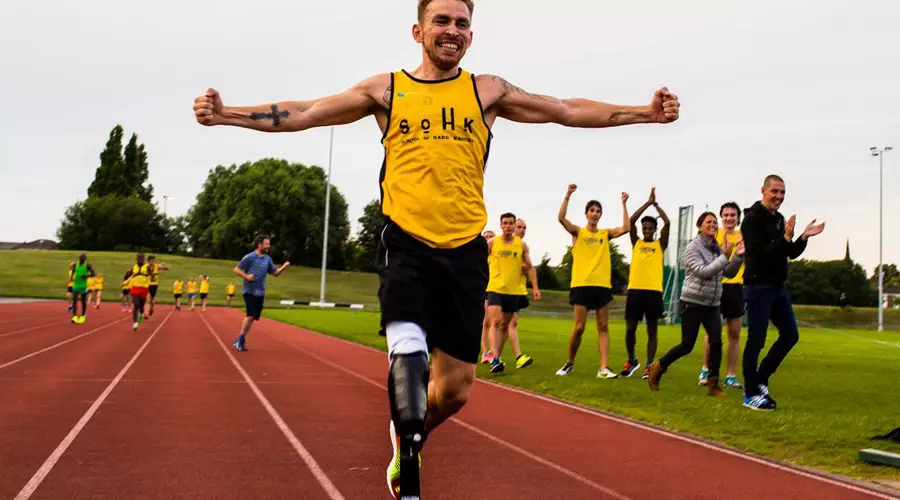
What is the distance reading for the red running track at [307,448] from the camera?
4840 mm

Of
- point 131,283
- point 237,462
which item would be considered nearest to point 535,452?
point 237,462

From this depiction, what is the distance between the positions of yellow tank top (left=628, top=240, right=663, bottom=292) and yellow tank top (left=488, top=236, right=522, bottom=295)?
5.14 feet

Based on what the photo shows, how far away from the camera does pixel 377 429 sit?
697cm

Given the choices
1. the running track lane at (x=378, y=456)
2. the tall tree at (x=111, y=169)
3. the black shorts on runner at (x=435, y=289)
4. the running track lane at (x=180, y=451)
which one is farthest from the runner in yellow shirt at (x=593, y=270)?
the tall tree at (x=111, y=169)

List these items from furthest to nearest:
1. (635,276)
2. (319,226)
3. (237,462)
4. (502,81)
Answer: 1. (319,226)
2. (635,276)
3. (237,462)
4. (502,81)

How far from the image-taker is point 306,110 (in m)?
4.03

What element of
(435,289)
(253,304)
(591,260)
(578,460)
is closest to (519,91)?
(435,289)

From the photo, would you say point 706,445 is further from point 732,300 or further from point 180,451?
point 732,300

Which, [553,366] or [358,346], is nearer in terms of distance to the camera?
[553,366]

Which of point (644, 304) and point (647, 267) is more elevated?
point (647, 267)

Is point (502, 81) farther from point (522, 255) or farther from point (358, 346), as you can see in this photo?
point (358, 346)

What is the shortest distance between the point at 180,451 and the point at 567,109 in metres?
3.32

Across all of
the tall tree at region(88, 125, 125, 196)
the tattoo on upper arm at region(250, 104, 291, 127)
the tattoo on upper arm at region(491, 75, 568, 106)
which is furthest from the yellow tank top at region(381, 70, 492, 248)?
the tall tree at region(88, 125, 125, 196)

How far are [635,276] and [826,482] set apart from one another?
6144 millimetres
